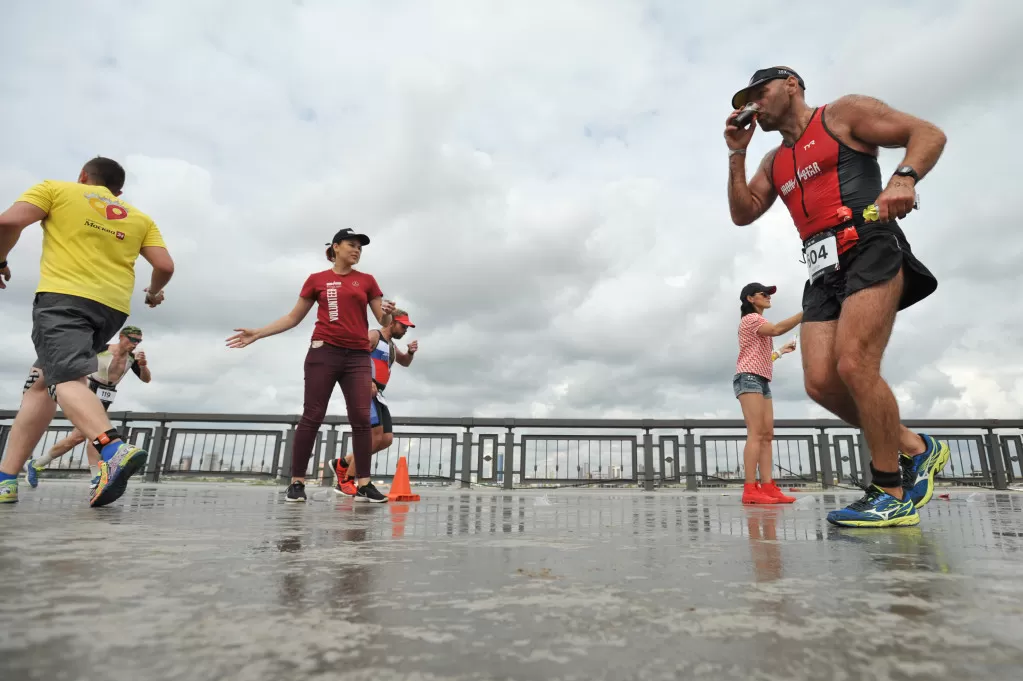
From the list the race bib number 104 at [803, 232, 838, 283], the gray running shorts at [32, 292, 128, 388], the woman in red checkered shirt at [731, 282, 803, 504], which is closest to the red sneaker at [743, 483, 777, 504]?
the woman in red checkered shirt at [731, 282, 803, 504]

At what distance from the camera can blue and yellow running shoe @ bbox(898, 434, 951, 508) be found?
2744 millimetres

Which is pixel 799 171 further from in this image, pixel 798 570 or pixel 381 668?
pixel 381 668

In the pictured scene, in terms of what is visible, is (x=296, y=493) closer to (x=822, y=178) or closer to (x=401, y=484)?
(x=401, y=484)

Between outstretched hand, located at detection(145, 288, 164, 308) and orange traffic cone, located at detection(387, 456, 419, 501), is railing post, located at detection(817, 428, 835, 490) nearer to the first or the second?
orange traffic cone, located at detection(387, 456, 419, 501)

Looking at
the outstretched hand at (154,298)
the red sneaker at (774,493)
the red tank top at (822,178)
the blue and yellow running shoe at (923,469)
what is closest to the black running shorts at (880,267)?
the red tank top at (822,178)

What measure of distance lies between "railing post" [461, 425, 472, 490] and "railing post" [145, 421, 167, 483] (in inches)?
240

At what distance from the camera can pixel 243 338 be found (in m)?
4.34

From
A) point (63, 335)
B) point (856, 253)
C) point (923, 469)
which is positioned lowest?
point (923, 469)

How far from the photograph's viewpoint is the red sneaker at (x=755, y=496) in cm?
491

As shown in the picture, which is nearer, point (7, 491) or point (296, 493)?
point (7, 491)

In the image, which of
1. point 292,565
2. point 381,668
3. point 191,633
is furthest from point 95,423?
point 381,668

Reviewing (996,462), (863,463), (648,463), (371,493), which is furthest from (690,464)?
(371,493)

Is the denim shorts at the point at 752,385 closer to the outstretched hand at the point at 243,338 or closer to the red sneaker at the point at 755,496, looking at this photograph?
the red sneaker at the point at 755,496

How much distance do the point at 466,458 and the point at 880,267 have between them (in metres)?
9.68
